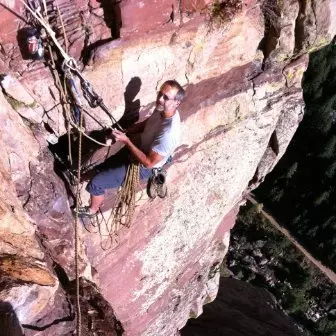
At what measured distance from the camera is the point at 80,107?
4.56 meters

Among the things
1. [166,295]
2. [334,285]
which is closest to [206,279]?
[166,295]

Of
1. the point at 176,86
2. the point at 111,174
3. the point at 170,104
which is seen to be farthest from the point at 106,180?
the point at 176,86

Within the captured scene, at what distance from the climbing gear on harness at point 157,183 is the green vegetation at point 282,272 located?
1109 cm

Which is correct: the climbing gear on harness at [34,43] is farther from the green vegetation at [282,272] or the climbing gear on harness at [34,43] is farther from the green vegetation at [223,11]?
the green vegetation at [282,272]

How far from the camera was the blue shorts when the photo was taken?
502 cm

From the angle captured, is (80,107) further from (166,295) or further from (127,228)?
(166,295)

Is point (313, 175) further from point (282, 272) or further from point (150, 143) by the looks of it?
point (150, 143)

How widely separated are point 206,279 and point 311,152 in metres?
9.63

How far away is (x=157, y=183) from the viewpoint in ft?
18.0

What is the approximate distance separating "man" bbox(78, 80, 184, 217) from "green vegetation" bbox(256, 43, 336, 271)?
1300 centimetres

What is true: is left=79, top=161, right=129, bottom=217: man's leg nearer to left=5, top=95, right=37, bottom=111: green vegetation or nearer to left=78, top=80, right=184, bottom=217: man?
left=78, top=80, right=184, bottom=217: man

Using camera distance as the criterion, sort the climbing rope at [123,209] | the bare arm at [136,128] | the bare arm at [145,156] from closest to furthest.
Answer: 1. the bare arm at [145,156]
2. the bare arm at [136,128]
3. the climbing rope at [123,209]

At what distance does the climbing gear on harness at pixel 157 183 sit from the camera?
5.27 meters

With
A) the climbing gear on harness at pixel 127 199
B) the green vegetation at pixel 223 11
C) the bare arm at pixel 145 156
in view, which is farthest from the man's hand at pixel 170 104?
the green vegetation at pixel 223 11
